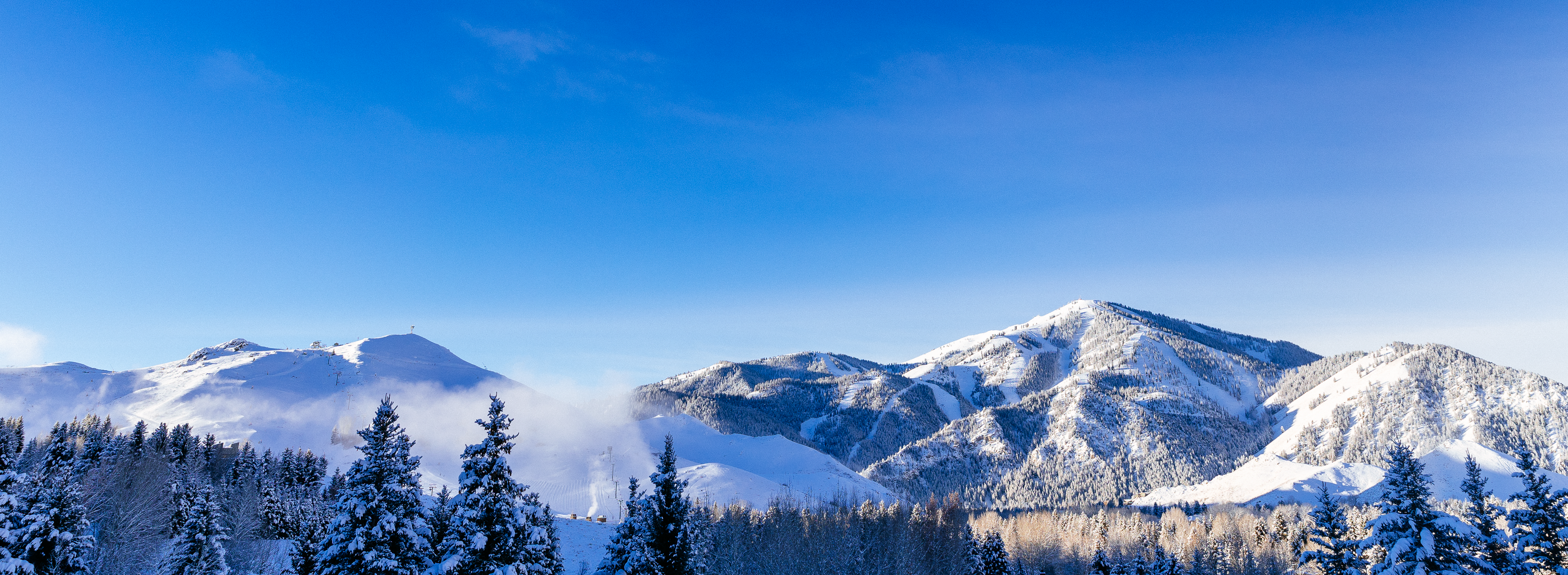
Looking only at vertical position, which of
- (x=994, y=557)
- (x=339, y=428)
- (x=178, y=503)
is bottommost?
(x=994, y=557)

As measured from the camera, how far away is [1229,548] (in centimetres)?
10112

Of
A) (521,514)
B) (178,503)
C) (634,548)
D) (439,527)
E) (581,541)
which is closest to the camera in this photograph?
(521,514)

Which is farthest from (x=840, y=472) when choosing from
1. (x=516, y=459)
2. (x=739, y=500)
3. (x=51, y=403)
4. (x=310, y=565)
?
(x=51, y=403)

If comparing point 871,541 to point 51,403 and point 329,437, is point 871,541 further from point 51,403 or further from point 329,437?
point 51,403

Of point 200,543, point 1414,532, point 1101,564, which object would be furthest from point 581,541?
point 1414,532

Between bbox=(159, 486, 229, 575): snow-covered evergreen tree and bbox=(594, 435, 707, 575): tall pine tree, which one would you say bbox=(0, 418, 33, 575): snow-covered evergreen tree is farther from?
bbox=(594, 435, 707, 575): tall pine tree

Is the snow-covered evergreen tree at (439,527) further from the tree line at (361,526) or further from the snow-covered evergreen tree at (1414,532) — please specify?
the snow-covered evergreen tree at (1414,532)

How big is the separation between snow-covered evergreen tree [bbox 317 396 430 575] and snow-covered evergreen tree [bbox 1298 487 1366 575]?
133 feet

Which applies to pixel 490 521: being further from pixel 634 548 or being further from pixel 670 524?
pixel 670 524

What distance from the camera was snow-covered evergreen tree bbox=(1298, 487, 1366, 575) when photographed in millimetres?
35875

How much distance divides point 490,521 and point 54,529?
19.7 m

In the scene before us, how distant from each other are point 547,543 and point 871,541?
189ft

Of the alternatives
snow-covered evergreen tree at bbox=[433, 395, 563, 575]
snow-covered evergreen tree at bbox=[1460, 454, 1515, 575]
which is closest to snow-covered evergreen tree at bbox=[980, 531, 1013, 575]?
snow-covered evergreen tree at bbox=[1460, 454, 1515, 575]

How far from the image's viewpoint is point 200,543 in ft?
135
